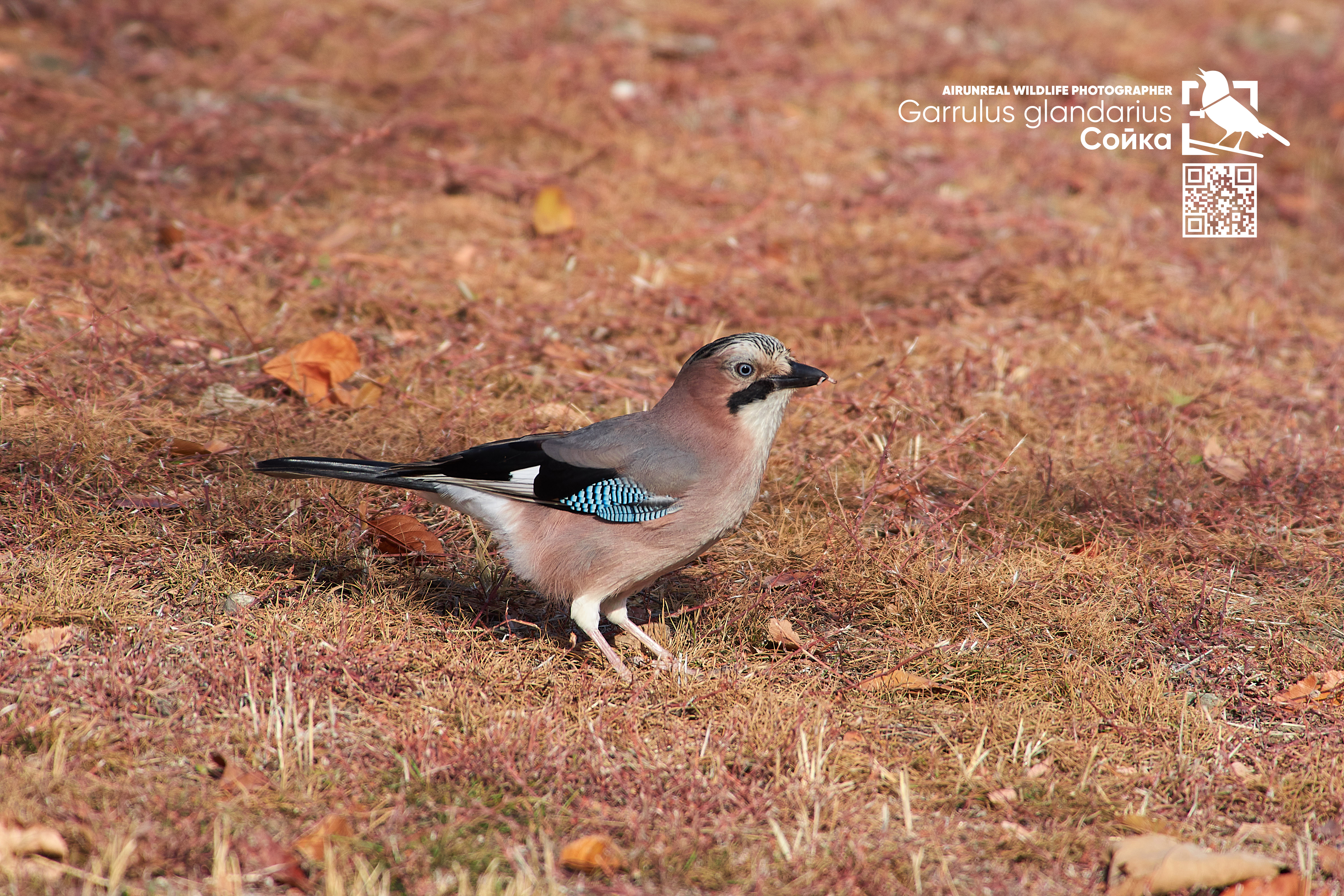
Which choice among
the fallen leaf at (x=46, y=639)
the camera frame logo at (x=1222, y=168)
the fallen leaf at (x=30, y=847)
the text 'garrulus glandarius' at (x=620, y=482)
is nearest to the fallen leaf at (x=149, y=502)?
the text 'garrulus glandarius' at (x=620, y=482)

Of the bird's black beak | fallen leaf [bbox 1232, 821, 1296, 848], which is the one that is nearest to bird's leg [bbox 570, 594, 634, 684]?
the bird's black beak

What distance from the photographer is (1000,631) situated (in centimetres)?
402

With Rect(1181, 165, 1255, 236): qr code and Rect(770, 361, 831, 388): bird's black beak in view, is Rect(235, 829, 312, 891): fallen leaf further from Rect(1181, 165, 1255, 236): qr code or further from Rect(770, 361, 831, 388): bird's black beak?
Rect(1181, 165, 1255, 236): qr code

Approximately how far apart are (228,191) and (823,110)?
13.1 feet

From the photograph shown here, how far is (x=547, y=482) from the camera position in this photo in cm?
389

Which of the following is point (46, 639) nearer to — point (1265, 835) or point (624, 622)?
point (624, 622)

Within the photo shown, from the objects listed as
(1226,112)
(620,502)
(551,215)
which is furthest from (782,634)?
(1226,112)

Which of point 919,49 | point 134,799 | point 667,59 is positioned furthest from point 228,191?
point 919,49

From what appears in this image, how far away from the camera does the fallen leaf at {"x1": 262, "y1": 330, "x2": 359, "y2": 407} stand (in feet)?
16.6

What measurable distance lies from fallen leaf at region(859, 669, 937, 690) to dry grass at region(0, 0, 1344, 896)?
5cm

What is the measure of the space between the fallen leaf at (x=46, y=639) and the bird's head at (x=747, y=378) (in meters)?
2.02

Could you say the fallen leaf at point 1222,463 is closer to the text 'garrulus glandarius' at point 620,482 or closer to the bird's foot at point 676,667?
the text 'garrulus glandarius' at point 620,482

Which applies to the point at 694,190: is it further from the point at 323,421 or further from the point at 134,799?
the point at 134,799

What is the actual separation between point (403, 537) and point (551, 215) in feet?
9.66
